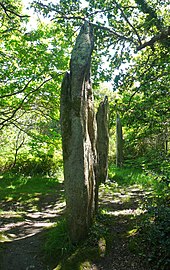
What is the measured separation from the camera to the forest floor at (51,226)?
4.75 meters

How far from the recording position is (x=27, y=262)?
5039 millimetres

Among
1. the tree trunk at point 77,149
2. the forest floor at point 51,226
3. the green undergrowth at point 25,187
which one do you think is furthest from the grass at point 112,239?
the green undergrowth at point 25,187

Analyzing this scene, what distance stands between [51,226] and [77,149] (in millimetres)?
2686

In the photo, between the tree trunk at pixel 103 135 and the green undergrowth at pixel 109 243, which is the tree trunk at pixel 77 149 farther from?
the tree trunk at pixel 103 135

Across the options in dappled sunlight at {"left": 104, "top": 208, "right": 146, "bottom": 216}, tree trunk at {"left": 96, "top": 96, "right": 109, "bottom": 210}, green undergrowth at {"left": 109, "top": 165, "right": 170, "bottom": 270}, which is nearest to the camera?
green undergrowth at {"left": 109, "top": 165, "right": 170, "bottom": 270}

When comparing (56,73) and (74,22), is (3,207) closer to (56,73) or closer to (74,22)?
(56,73)

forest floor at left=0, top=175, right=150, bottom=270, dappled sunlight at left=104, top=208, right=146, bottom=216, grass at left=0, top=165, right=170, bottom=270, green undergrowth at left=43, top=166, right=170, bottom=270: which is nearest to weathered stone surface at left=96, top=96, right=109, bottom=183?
forest floor at left=0, top=175, right=150, bottom=270

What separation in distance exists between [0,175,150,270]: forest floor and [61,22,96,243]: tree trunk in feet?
1.62

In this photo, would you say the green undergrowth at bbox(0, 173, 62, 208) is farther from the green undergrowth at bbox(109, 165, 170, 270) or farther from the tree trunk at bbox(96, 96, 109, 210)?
the green undergrowth at bbox(109, 165, 170, 270)

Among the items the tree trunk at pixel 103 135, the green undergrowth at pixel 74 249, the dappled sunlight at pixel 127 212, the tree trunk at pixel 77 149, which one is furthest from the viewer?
the tree trunk at pixel 103 135

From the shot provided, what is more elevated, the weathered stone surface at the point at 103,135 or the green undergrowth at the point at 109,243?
the weathered stone surface at the point at 103,135

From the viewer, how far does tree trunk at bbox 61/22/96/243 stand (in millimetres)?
5277

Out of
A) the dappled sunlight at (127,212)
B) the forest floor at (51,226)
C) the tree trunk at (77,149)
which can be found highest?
the tree trunk at (77,149)

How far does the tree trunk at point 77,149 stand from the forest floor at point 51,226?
0.49m
